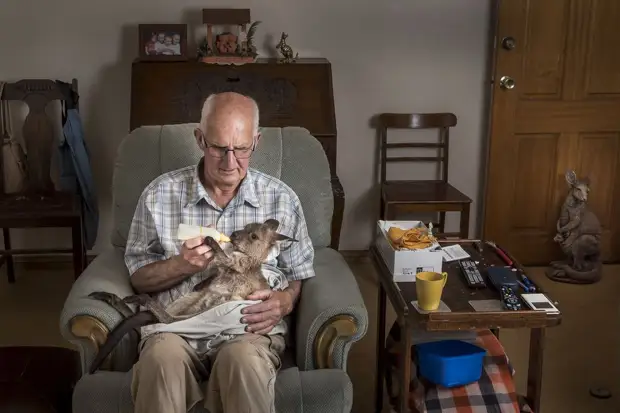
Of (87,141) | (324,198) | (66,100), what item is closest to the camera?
(324,198)

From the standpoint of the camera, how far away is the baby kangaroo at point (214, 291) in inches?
76.2

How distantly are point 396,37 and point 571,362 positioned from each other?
175cm

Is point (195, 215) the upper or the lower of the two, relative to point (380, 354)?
upper

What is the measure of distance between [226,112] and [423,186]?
193cm

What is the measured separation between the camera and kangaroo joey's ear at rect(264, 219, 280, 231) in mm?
2022

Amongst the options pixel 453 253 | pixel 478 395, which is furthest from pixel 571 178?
pixel 478 395

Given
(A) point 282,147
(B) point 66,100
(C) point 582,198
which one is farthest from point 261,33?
(C) point 582,198

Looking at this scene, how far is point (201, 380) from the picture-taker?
6.04 ft

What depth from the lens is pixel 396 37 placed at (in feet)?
12.1

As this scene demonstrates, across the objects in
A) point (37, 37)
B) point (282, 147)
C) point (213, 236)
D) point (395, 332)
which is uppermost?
point (37, 37)

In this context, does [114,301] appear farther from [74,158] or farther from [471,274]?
[74,158]

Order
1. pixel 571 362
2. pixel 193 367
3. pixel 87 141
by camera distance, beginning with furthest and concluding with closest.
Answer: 1. pixel 87 141
2. pixel 571 362
3. pixel 193 367

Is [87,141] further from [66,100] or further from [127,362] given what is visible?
[127,362]

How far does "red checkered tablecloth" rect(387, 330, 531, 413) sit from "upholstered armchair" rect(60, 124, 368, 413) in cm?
30
